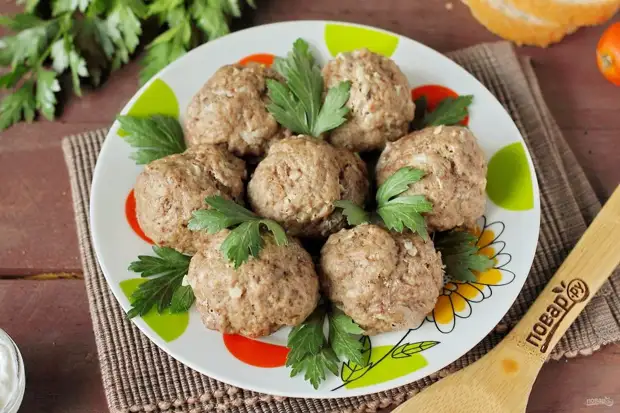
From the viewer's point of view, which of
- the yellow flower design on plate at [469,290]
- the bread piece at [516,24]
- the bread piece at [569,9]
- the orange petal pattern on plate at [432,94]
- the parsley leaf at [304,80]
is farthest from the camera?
the bread piece at [516,24]

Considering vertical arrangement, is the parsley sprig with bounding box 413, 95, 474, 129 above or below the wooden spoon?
above

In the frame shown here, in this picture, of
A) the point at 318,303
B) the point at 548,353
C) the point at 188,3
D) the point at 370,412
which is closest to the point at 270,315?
→ the point at 318,303

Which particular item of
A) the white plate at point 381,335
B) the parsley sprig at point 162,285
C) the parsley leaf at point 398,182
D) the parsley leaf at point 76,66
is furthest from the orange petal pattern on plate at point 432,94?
the parsley leaf at point 76,66

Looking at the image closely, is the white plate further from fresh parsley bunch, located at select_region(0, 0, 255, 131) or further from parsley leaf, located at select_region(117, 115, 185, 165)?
fresh parsley bunch, located at select_region(0, 0, 255, 131)

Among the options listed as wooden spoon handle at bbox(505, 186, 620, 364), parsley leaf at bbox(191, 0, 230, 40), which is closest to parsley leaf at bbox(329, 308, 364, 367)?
A: wooden spoon handle at bbox(505, 186, 620, 364)

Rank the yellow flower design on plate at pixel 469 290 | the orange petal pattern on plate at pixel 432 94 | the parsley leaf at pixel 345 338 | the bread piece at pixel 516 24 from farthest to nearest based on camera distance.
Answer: the bread piece at pixel 516 24, the orange petal pattern on plate at pixel 432 94, the yellow flower design on plate at pixel 469 290, the parsley leaf at pixel 345 338

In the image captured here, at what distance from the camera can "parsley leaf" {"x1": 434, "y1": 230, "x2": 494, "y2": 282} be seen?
1911 mm

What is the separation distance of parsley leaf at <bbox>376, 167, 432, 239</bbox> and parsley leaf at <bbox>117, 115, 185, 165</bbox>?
0.67 m

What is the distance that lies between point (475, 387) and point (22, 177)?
Answer: 5.50ft

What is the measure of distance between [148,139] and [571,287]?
1.37 metres

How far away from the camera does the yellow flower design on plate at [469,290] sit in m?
1.89

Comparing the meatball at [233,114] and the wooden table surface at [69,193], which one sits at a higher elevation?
the meatball at [233,114]

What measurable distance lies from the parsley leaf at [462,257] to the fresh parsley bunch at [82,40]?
1131 millimetres

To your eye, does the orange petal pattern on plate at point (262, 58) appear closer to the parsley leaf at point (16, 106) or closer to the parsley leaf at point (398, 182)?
the parsley leaf at point (398, 182)
